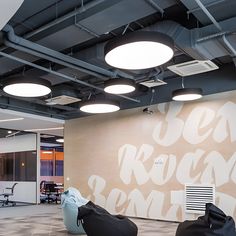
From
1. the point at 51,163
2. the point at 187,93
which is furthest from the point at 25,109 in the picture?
the point at 51,163

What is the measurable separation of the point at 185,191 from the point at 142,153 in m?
1.57

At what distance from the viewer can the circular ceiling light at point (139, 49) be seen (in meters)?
3.79

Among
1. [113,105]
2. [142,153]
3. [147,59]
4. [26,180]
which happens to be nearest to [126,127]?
[142,153]

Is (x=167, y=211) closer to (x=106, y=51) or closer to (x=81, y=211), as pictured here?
(x=81, y=211)

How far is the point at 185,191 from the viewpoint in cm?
757

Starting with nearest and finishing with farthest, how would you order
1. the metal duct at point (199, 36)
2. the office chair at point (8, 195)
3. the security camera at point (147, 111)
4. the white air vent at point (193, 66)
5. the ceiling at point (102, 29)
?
the ceiling at point (102, 29) < the metal duct at point (199, 36) < the white air vent at point (193, 66) < the security camera at point (147, 111) < the office chair at point (8, 195)

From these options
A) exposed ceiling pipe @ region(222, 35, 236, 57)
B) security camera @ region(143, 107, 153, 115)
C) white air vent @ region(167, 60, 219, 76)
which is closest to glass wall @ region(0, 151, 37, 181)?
security camera @ region(143, 107, 153, 115)

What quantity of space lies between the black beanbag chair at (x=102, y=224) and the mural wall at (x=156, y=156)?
274 cm

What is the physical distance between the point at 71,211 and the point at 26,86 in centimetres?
278

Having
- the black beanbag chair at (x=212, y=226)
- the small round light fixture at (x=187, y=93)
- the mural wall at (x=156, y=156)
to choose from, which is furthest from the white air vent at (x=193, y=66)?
the black beanbag chair at (x=212, y=226)

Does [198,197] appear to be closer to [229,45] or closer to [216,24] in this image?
[229,45]

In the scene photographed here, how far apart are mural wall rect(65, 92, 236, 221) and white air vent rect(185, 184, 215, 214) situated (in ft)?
0.39

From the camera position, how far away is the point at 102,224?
512 centimetres

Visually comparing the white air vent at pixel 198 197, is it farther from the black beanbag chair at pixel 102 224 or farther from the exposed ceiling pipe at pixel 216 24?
the exposed ceiling pipe at pixel 216 24
